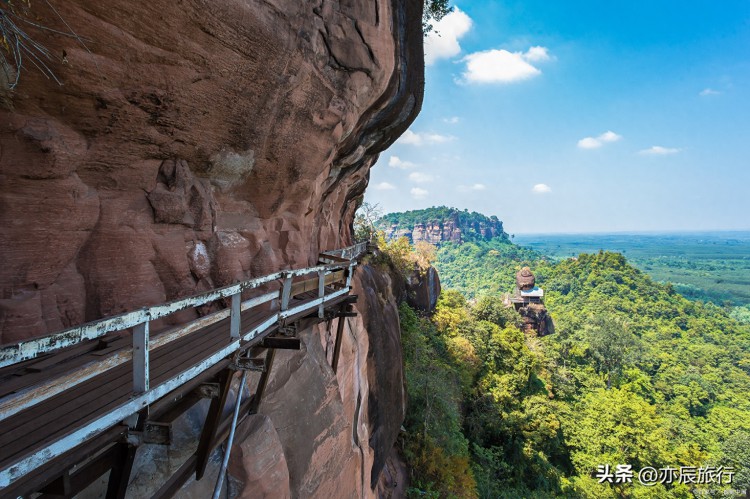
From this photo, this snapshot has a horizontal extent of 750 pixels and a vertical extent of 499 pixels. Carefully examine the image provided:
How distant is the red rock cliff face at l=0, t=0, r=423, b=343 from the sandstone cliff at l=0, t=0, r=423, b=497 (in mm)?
19

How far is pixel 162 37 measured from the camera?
4.60 meters

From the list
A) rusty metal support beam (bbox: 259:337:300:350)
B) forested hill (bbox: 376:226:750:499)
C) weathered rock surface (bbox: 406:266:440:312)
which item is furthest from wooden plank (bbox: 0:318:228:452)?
weathered rock surface (bbox: 406:266:440:312)

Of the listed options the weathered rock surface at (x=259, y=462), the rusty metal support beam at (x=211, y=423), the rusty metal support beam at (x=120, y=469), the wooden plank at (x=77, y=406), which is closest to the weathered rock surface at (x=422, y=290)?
the weathered rock surface at (x=259, y=462)

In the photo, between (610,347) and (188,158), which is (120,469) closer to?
(188,158)

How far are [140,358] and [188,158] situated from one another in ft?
14.3

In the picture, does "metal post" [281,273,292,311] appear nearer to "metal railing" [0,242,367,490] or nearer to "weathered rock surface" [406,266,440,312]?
"metal railing" [0,242,367,490]

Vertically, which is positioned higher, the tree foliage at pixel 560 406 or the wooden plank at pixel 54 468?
the wooden plank at pixel 54 468

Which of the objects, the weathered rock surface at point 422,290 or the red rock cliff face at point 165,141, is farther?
the weathered rock surface at point 422,290

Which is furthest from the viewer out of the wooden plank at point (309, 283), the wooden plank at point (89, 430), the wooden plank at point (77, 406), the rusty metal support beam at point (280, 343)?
the wooden plank at point (309, 283)

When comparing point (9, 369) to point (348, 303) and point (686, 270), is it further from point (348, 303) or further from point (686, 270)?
point (686, 270)

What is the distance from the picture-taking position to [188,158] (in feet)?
19.3

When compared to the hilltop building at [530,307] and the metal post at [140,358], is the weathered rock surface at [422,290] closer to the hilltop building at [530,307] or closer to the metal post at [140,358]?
the hilltop building at [530,307]

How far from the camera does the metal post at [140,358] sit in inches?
96.5

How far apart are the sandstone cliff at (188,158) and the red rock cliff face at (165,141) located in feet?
0.06
